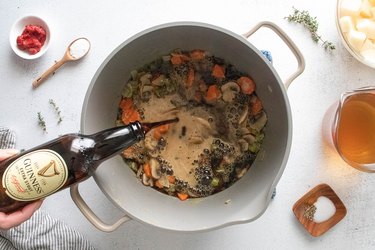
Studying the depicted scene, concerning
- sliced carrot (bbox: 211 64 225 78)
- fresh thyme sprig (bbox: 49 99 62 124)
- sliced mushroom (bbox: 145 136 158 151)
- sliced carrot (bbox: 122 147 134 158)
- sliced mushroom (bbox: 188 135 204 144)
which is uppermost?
sliced carrot (bbox: 211 64 225 78)

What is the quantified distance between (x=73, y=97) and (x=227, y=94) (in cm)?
38

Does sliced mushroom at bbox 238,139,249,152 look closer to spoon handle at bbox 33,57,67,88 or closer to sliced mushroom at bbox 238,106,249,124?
sliced mushroom at bbox 238,106,249,124

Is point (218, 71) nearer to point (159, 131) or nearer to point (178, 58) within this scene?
point (178, 58)

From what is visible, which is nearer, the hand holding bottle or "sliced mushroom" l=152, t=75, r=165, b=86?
the hand holding bottle

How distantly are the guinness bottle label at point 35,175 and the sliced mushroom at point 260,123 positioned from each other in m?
0.49

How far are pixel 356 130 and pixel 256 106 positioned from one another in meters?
0.25

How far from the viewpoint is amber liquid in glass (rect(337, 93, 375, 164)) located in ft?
4.58

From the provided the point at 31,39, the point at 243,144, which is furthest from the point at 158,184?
the point at 31,39

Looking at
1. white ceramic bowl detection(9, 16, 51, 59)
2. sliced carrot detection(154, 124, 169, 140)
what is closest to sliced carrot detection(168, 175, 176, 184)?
sliced carrot detection(154, 124, 169, 140)

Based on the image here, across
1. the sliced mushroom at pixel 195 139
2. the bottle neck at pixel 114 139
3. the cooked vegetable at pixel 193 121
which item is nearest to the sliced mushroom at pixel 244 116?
the cooked vegetable at pixel 193 121

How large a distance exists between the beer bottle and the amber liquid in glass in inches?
19.9

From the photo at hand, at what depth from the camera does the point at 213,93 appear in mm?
1430

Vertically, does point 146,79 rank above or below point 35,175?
above

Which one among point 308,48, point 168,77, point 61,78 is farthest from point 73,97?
point 308,48
